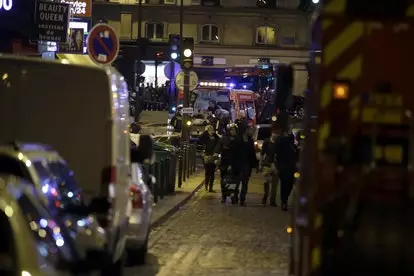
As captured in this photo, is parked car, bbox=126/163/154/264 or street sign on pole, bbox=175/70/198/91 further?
street sign on pole, bbox=175/70/198/91

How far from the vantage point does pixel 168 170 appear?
70.7ft

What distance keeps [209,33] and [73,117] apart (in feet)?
180

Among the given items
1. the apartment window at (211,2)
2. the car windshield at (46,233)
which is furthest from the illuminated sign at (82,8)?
the apartment window at (211,2)

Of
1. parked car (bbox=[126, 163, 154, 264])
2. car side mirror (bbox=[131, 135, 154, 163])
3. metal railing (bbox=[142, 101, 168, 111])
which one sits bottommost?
parked car (bbox=[126, 163, 154, 264])

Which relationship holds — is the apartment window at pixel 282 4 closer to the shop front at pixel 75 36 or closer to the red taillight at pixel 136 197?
the shop front at pixel 75 36

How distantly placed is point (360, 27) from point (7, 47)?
14991mm

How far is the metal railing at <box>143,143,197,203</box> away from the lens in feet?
61.8

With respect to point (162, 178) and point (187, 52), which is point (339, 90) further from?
point (187, 52)

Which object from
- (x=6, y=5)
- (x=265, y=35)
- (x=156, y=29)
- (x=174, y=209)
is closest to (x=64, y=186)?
(x=6, y=5)

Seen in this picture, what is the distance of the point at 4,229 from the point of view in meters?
4.56

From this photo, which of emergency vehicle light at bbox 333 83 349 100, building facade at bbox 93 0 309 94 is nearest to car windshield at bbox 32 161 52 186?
emergency vehicle light at bbox 333 83 349 100

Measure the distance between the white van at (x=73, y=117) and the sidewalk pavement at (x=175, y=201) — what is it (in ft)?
23.4

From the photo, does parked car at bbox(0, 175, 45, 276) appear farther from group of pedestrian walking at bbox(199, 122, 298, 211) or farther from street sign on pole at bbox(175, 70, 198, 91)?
street sign on pole at bbox(175, 70, 198, 91)

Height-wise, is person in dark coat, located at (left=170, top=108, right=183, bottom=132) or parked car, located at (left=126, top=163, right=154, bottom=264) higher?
person in dark coat, located at (left=170, top=108, right=183, bottom=132)
